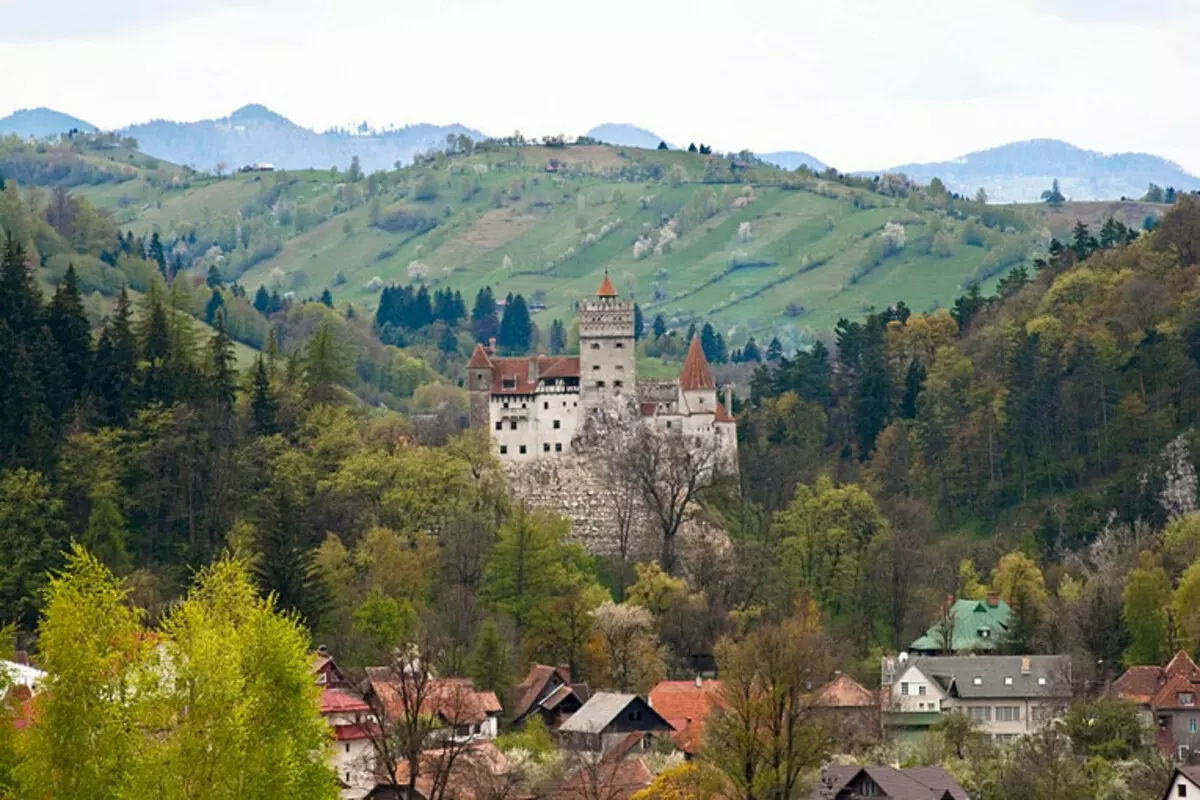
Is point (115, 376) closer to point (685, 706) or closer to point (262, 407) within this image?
point (262, 407)

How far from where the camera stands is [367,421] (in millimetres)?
128000

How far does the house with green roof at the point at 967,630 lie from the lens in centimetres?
9894

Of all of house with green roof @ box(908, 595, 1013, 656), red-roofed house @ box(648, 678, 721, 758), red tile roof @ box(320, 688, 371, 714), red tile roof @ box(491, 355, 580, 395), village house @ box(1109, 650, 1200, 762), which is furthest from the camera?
red tile roof @ box(491, 355, 580, 395)

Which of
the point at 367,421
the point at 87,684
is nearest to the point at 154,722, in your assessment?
the point at 87,684

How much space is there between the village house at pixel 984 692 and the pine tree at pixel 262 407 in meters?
35.7

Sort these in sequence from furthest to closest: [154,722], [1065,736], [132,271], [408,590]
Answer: [132,271] → [408,590] → [1065,736] → [154,722]

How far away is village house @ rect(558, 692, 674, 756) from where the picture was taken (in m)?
84.4

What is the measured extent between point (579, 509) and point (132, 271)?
71793 millimetres

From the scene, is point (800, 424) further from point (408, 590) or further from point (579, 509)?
point (408, 590)

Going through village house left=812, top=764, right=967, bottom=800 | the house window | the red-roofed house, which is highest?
village house left=812, top=764, right=967, bottom=800

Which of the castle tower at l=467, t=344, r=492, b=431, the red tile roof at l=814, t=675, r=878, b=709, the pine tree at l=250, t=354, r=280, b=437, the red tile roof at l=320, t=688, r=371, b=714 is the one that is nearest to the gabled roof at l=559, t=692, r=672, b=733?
the red tile roof at l=814, t=675, r=878, b=709

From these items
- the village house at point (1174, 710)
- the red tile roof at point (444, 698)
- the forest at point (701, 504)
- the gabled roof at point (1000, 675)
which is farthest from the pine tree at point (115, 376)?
the village house at point (1174, 710)

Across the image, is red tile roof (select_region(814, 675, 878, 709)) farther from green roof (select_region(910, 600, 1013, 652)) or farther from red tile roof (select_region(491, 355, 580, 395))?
red tile roof (select_region(491, 355, 580, 395))

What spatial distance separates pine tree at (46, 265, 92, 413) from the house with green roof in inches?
1497
